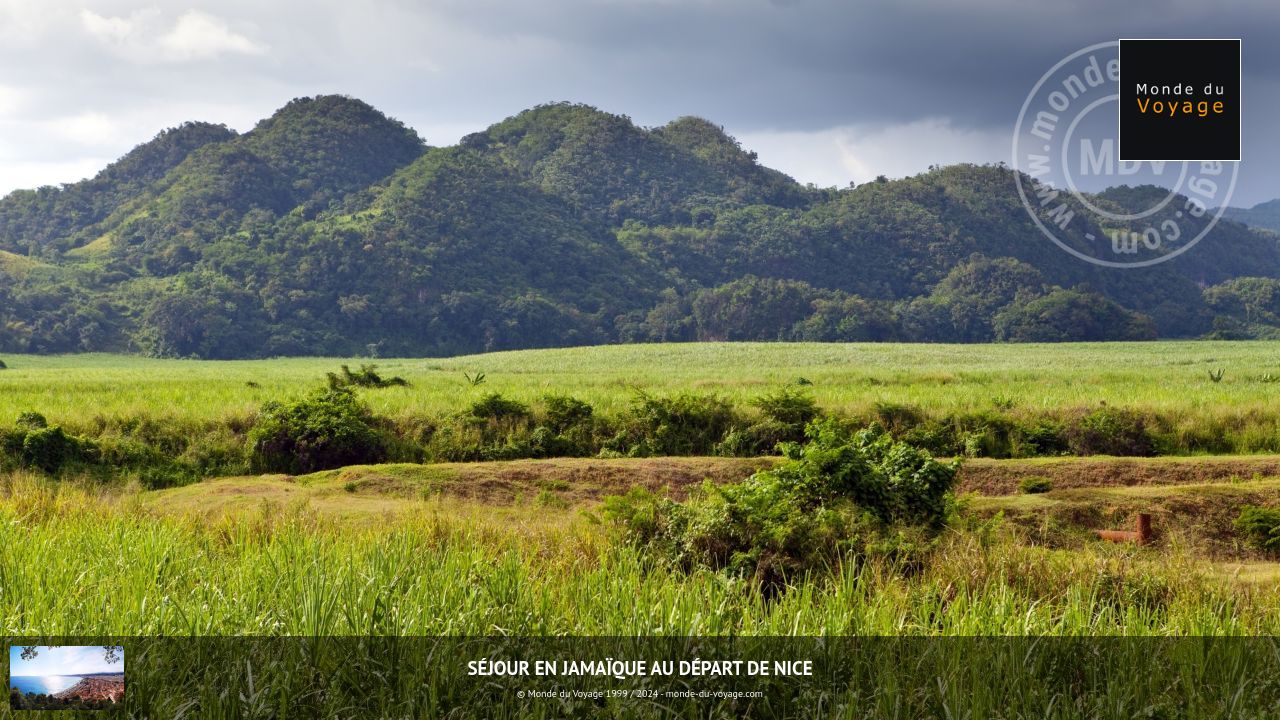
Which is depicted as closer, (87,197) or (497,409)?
(497,409)

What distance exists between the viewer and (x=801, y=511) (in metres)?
11.2

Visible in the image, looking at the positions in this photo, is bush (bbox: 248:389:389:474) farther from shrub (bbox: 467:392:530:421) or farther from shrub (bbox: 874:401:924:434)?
shrub (bbox: 874:401:924:434)

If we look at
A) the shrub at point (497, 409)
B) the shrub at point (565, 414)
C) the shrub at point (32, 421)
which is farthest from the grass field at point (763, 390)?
the shrub at point (497, 409)

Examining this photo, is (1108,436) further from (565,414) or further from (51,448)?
(51,448)

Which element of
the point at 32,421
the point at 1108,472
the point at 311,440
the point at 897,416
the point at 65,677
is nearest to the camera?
the point at 65,677

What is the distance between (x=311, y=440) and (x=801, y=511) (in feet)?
41.4

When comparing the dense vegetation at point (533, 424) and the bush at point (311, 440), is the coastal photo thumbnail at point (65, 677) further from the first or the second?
the bush at point (311, 440)

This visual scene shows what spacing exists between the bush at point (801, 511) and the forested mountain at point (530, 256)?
85.6 m

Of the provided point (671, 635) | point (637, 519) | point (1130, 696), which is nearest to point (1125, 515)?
point (637, 519)

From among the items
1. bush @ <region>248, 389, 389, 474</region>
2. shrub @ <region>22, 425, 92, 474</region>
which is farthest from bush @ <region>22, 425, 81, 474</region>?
bush @ <region>248, 389, 389, 474</region>

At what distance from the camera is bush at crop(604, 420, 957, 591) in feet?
31.9

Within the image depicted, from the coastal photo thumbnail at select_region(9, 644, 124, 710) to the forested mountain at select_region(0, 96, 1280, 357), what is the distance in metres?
90.6

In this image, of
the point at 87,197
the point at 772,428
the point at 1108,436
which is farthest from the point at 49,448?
the point at 87,197

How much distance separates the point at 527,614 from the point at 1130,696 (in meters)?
3.65
